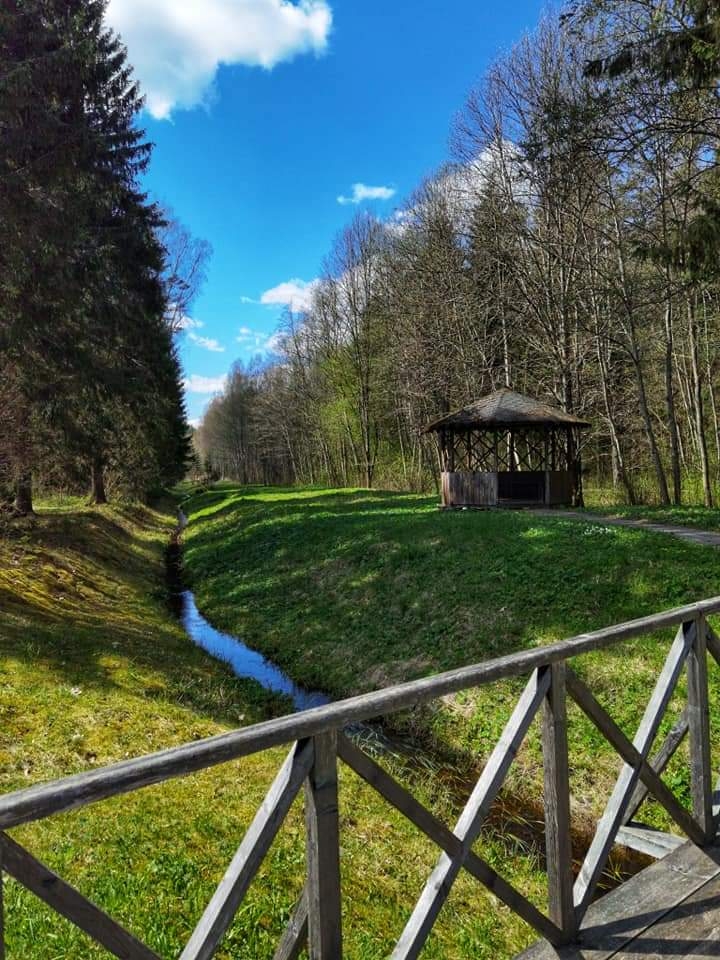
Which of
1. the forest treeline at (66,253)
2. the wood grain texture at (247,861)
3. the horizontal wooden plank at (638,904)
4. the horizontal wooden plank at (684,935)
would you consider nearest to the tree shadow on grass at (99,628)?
the forest treeline at (66,253)

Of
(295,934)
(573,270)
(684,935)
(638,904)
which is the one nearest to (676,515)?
(573,270)

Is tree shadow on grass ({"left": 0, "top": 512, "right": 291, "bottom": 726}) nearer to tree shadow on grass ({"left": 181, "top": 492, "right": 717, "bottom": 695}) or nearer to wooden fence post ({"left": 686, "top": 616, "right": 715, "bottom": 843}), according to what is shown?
tree shadow on grass ({"left": 181, "top": 492, "right": 717, "bottom": 695})

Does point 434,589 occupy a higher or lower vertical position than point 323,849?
lower

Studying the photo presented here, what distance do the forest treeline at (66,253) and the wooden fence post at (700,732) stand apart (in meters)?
11.1

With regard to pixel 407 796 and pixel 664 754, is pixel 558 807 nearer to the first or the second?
pixel 407 796

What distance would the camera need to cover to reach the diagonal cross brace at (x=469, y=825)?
2064mm

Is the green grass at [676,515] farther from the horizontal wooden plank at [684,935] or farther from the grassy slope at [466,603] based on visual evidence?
the horizontal wooden plank at [684,935]

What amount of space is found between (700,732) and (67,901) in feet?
10.1

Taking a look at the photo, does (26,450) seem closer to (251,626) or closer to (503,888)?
(251,626)

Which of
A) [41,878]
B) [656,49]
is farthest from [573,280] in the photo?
[41,878]

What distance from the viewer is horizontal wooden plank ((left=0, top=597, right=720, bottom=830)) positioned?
4.52ft

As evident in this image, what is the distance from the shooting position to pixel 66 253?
11.4 meters

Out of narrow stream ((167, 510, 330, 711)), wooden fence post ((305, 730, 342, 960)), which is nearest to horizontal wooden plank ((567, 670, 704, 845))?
wooden fence post ((305, 730, 342, 960))

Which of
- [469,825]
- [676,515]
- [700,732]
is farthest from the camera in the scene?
[676,515]
